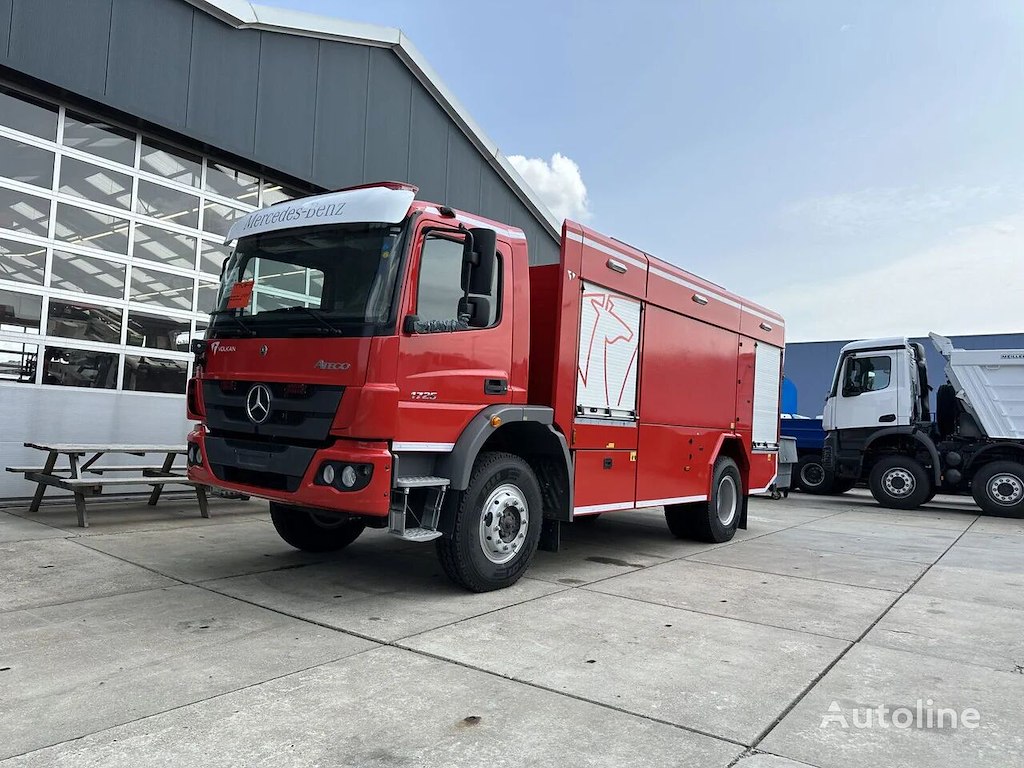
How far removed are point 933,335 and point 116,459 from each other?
13.4 metres

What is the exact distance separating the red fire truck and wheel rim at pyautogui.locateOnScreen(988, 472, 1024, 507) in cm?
908

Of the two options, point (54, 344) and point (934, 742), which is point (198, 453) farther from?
point (934, 742)

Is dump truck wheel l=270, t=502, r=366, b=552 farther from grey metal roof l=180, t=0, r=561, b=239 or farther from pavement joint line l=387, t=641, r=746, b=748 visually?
grey metal roof l=180, t=0, r=561, b=239

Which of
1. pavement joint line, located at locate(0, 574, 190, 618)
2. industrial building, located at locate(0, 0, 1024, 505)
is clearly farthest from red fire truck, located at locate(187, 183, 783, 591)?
industrial building, located at locate(0, 0, 1024, 505)

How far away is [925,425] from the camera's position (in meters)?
13.4

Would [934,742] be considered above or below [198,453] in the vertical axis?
below

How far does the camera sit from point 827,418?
570 inches

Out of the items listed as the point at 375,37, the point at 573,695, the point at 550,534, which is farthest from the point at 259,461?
the point at 375,37

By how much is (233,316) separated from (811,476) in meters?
14.4

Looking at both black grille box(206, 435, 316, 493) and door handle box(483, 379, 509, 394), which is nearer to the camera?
black grille box(206, 435, 316, 493)

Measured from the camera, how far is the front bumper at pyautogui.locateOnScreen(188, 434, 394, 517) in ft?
14.2

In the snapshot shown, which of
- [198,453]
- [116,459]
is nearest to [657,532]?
[198,453]

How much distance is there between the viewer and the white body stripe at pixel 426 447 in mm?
4445

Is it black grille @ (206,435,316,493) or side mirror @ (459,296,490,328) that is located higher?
side mirror @ (459,296,490,328)
